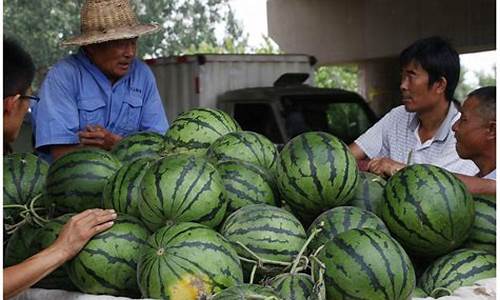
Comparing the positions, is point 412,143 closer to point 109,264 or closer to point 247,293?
point 109,264

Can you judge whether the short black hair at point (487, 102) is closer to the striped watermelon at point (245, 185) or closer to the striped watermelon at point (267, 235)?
the striped watermelon at point (245, 185)

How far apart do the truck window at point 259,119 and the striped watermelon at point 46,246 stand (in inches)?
279

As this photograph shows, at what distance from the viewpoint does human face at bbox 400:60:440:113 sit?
4293 millimetres

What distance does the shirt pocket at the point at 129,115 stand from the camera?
476 cm

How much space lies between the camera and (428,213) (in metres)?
2.84

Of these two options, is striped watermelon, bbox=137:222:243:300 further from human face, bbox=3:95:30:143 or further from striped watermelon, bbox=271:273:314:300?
human face, bbox=3:95:30:143

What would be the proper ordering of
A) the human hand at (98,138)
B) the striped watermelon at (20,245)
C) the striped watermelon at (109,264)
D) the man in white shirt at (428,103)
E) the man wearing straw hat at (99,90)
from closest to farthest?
the striped watermelon at (109,264)
the striped watermelon at (20,245)
the man in white shirt at (428,103)
the human hand at (98,138)
the man wearing straw hat at (99,90)

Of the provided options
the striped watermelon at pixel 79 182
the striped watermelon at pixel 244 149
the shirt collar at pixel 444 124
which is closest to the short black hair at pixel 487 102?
the shirt collar at pixel 444 124

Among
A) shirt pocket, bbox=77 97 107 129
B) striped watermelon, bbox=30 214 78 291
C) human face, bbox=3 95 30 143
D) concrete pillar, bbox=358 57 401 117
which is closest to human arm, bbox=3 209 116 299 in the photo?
striped watermelon, bbox=30 214 78 291

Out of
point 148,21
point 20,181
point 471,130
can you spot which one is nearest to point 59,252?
point 20,181

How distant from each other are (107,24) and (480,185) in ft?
7.25

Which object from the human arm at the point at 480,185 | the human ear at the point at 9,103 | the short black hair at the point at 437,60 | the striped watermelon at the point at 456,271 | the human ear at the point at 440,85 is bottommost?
the striped watermelon at the point at 456,271

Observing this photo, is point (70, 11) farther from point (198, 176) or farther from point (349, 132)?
point (198, 176)

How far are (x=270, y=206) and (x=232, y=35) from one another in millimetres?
18906
